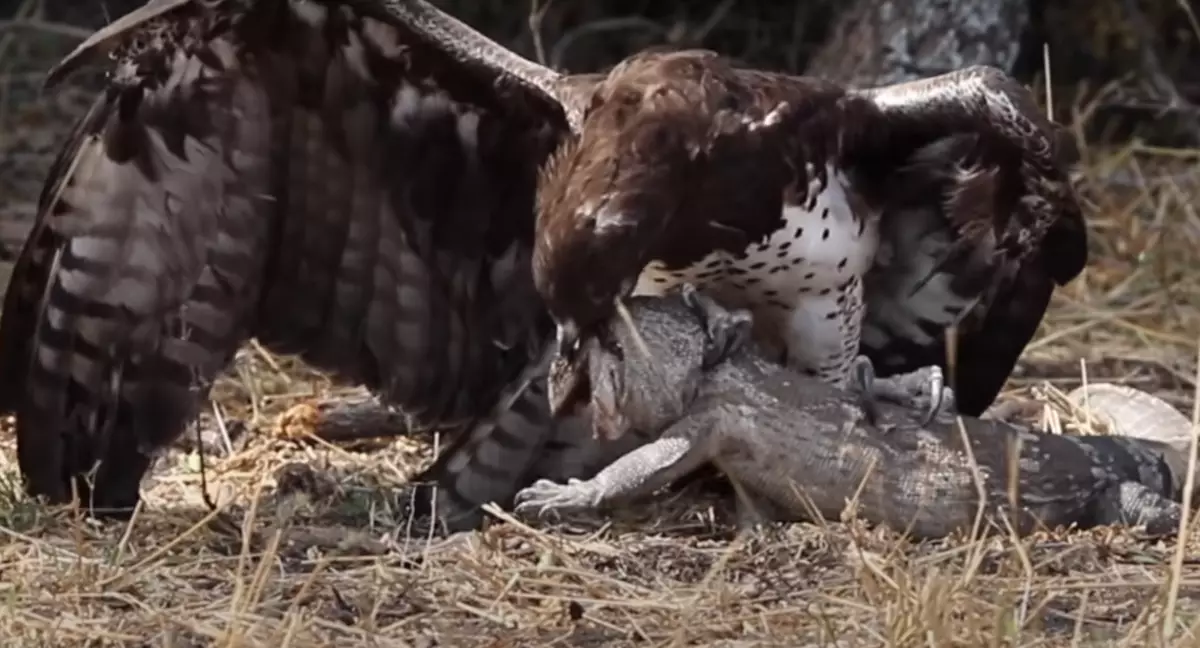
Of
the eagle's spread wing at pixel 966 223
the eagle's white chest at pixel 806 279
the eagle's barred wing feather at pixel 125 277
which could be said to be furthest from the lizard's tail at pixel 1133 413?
the eagle's barred wing feather at pixel 125 277

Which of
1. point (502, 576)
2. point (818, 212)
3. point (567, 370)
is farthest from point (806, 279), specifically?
point (502, 576)

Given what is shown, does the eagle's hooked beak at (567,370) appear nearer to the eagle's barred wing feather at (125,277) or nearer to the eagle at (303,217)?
the eagle at (303,217)

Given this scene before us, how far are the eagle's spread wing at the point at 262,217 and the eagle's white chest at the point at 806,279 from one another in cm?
39

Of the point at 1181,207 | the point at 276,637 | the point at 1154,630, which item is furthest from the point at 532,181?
the point at 1181,207

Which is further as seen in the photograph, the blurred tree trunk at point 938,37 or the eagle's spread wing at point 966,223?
the blurred tree trunk at point 938,37

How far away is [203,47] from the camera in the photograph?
374 cm

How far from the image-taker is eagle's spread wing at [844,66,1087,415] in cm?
372

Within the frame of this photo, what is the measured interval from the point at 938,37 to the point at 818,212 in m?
2.14

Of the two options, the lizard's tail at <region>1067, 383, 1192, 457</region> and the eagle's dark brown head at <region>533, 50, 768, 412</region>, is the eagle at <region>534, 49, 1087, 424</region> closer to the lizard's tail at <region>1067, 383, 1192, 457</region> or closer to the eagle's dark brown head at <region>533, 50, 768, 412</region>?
the eagle's dark brown head at <region>533, 50, 768, 412</region>

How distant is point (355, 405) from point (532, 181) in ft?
2.71

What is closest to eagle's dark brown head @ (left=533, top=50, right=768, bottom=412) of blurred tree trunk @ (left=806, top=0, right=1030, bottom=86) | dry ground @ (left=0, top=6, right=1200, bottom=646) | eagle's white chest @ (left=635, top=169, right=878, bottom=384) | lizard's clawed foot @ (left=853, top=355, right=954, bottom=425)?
eagle's white chest @ (left=635, top=169, right=878, bottom=384)

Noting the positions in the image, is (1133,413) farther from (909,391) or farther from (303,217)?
(303,217)

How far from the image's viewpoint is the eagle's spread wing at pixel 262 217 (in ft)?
12.3

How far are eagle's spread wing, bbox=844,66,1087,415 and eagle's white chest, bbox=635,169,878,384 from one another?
123 millimetres
